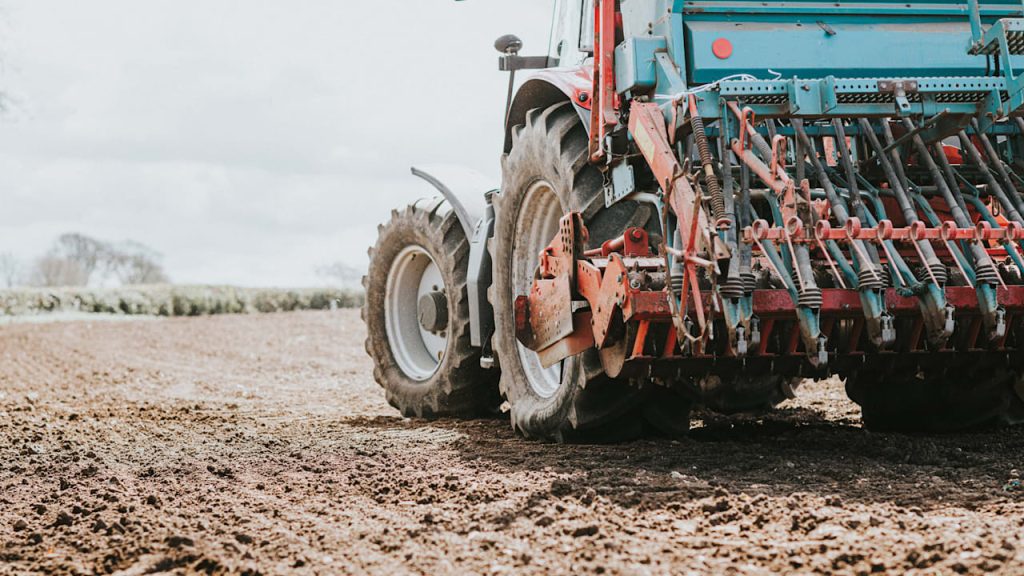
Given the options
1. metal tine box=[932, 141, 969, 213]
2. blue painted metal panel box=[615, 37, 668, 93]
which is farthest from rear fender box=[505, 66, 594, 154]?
metal tine box=[932, 141, 969, 213]

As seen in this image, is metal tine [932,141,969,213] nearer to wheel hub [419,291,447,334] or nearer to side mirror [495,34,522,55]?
side mirror [495,34,522,55]

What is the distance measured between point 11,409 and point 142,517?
481cm

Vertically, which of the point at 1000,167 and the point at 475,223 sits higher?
the point at 1000,167

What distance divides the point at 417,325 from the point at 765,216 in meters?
3.29

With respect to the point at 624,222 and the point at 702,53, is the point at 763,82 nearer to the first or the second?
the point at 702,53

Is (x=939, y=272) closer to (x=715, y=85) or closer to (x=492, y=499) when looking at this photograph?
(x=715, y=85)

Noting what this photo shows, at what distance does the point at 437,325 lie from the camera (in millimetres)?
6730

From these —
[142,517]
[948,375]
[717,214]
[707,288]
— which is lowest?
[142,517]

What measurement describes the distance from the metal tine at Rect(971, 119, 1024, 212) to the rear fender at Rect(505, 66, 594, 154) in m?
1.68

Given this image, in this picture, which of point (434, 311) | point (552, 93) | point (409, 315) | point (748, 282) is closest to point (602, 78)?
point (552, 93)

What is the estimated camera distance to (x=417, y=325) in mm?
7633

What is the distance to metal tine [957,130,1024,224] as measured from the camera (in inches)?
182

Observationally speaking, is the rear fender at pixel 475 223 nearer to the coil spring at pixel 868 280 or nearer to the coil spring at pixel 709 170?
the coil spring at pixel 709 170

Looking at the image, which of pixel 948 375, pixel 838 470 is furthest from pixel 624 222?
pixel 948 375
